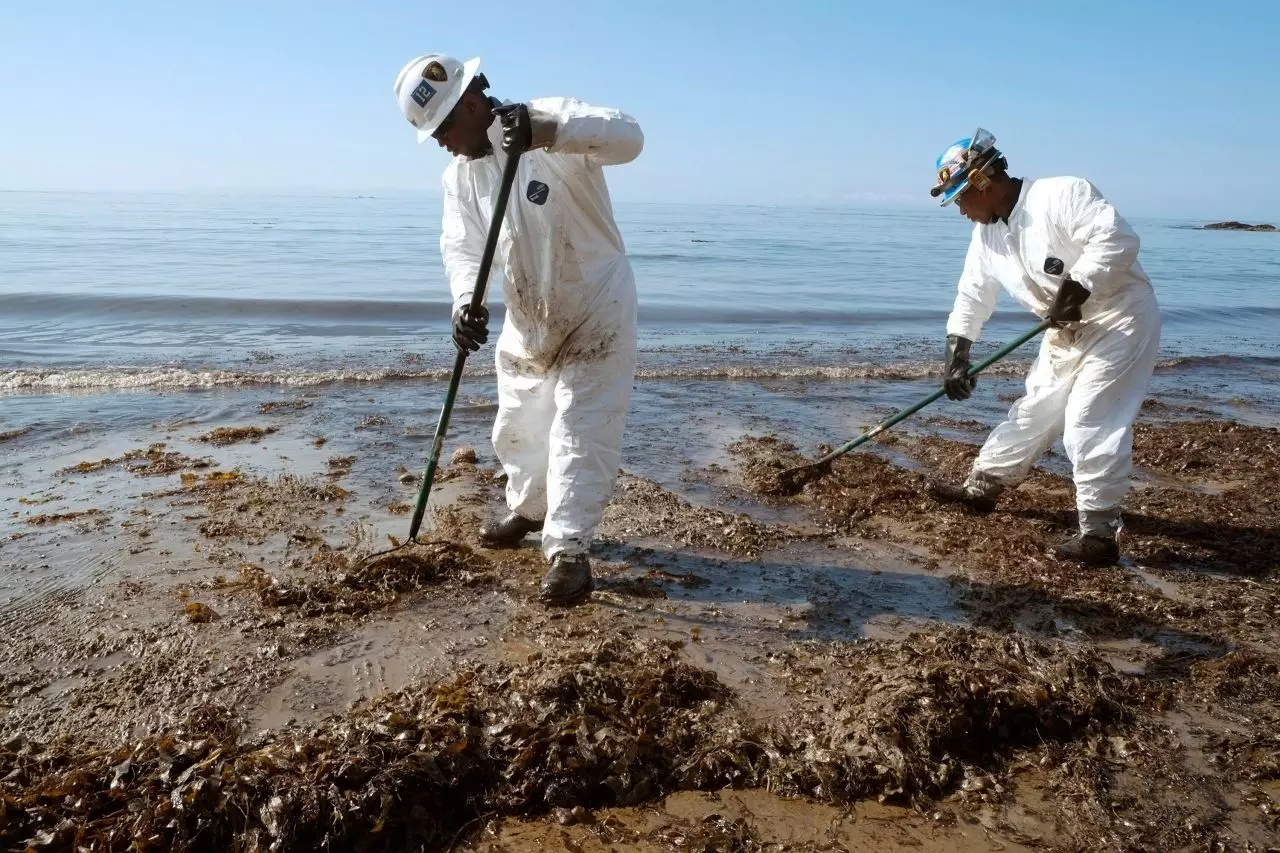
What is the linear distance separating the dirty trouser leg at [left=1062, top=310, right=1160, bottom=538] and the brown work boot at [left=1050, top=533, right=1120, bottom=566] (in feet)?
0.12

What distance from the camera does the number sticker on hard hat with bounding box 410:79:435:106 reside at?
324 centimetres

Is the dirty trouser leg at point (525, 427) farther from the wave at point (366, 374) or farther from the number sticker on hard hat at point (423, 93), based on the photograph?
the wave at point (366, 374)

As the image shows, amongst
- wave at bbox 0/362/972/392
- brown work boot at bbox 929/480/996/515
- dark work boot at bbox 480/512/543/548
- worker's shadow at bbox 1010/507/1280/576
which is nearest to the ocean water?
wave at bbox 0/362/972/392

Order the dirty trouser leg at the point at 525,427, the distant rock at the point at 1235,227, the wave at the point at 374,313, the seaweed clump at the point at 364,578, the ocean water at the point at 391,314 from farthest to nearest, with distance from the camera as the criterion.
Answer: the distant rock at the point at 1235,227
the wave at the point at 374,313
the ocean water at the point at 391,314
the dirty trouser leg at the point at 525,427
the seaweed clump at the point at 364,578

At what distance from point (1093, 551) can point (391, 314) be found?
1143 cm

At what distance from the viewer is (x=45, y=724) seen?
273cm

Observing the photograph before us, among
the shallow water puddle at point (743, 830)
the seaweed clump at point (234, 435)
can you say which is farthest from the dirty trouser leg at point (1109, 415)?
the seaweed clump at point (234, 435)

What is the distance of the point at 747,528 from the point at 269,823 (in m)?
2.74

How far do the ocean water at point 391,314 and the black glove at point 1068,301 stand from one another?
4.95m

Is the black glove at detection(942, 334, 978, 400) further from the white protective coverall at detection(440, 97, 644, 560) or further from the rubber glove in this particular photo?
the rubber glove

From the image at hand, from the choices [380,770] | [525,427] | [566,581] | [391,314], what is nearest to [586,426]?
[525,427]

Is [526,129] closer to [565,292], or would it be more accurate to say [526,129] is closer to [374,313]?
[565,292]

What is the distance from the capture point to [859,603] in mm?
3738

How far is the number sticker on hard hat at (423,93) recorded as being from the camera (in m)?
3.24
